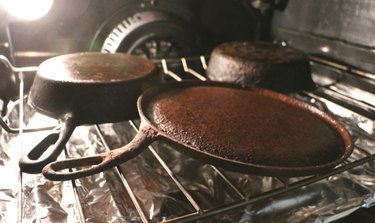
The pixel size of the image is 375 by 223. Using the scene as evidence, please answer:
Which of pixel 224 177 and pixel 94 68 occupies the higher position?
pixel 94 68

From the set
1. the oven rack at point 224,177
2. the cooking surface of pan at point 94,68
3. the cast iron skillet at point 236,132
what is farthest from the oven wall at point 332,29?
the cooking surface of pan at point 94,68

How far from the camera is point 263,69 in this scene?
1.00 metres

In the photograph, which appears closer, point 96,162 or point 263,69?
point 96,162

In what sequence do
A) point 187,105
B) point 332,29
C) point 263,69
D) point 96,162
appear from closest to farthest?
point 96,162, point 187,105, point 263,69, point 332,29

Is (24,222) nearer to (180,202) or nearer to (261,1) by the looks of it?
(180,202)

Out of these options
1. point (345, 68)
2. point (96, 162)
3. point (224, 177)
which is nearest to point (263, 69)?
point (345, 68)

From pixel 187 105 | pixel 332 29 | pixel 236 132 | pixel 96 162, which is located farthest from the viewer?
pixel 332 29

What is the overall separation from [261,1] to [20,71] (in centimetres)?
82

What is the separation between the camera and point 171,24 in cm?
116

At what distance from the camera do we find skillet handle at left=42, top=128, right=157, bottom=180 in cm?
55

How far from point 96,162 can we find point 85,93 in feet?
0.74

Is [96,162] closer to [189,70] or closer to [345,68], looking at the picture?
[189,70]

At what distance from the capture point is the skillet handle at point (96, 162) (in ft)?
1.81

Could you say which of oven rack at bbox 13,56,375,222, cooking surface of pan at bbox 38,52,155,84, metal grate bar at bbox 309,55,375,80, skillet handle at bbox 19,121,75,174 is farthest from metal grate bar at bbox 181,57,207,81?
skillet handle at bbox 19,121,75,174
